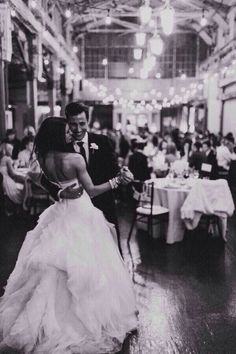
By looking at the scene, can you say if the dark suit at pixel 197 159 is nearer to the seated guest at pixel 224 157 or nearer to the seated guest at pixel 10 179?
the seated guest at pixel 224 157

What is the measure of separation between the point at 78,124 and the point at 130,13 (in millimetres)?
10321

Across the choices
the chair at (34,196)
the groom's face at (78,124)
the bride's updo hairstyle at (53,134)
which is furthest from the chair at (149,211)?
the bride's updo hairstyle at (53,134)

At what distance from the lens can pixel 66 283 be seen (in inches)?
102

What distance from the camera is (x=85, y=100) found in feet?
56.2

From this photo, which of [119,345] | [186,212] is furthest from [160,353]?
[186,212]

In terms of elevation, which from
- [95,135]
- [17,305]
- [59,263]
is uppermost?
[95,135]

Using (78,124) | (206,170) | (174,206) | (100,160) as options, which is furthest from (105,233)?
(206,170)

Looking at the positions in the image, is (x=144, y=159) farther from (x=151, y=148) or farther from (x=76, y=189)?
(x=151, y=148)

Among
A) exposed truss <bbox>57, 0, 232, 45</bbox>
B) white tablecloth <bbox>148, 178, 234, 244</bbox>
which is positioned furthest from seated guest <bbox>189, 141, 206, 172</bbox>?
exposed truss <bbox>57, 0, 232, 45</bbox>

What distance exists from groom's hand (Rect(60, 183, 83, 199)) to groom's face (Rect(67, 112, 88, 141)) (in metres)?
0.50

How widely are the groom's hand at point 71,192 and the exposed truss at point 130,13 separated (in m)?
6.66

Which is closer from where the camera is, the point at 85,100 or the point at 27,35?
the point at 27,35

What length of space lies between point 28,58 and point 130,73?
28.7ft

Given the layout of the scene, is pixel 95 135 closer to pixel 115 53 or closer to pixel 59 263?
pixel 59 263
